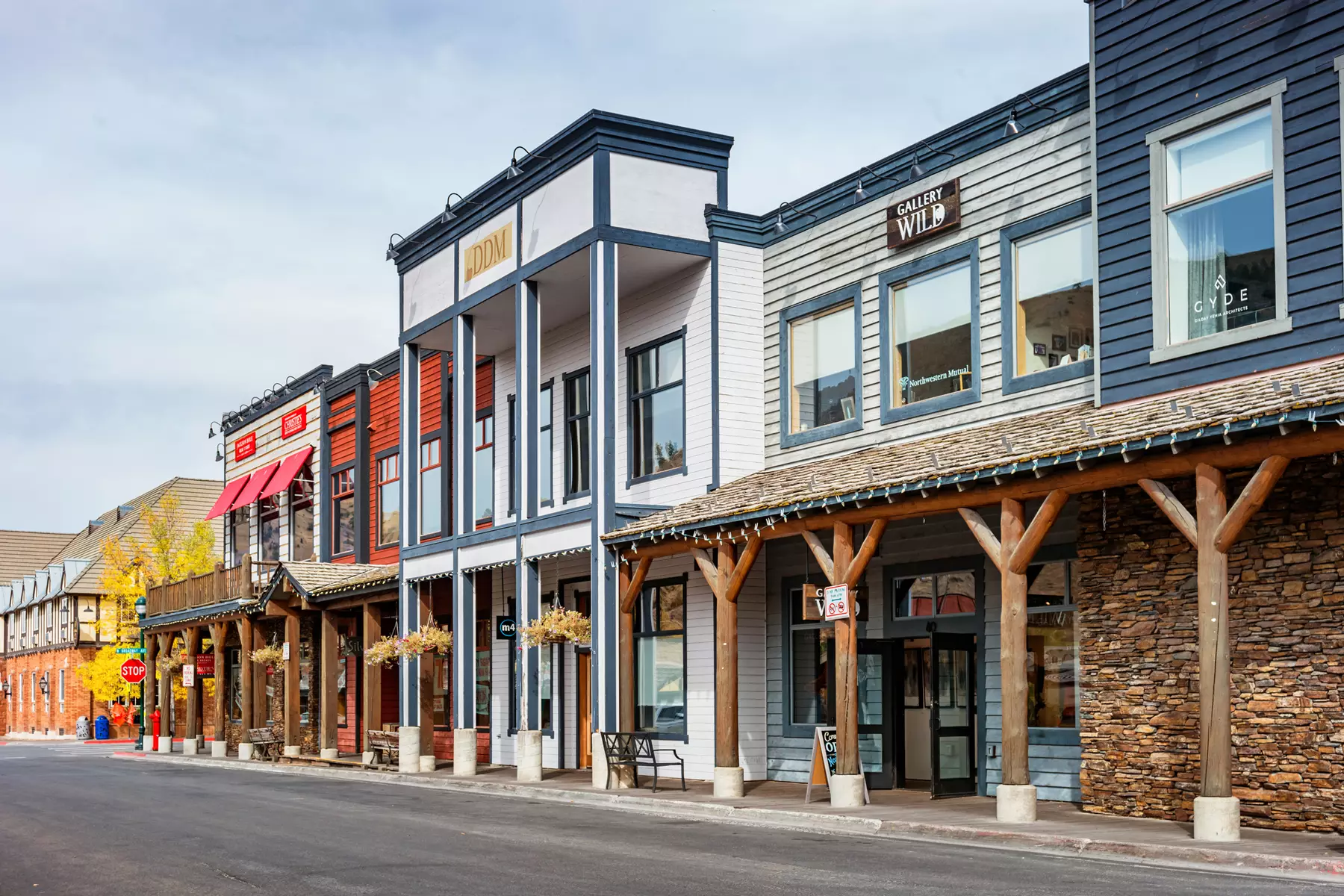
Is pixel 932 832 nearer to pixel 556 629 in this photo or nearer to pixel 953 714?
pixel 953 714

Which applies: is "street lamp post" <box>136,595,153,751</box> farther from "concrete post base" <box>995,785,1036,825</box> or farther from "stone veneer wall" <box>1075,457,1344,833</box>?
"concrete post base" <box>995,785,1036,825</box>

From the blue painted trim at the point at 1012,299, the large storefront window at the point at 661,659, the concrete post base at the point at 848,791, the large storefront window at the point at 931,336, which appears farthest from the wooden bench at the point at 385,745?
the blue painted trim at the point at 1012,299

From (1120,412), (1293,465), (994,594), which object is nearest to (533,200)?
(994,594)

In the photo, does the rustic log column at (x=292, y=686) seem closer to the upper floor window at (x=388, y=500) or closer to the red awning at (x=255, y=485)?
the upper floor window at (x=388, y=500)

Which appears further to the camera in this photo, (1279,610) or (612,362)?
(612,362)

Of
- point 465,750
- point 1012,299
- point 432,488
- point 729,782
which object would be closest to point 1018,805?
point 729,782

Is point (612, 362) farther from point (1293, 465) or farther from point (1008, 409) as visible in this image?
point (1293, 465)

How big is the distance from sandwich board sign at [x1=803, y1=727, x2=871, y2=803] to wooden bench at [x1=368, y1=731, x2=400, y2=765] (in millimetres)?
10933

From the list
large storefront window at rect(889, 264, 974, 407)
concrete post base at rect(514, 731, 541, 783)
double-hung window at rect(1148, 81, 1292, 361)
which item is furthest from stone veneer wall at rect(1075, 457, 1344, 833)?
concrete post base at rect(514, 731, 541, 783)

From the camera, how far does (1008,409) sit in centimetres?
1720

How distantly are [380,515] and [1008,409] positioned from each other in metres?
18.0

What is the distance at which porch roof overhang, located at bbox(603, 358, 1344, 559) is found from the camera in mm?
11789

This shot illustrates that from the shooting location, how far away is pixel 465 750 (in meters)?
→ 24.0

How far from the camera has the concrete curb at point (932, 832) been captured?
10.9 meters
